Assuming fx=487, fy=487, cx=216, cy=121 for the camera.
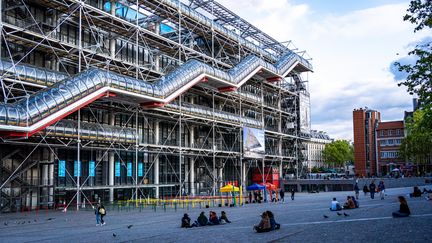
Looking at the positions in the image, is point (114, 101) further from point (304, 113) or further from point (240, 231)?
point (304, 113)

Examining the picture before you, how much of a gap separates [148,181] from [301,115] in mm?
29469

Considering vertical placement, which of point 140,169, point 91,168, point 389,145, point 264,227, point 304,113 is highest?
point 304,113

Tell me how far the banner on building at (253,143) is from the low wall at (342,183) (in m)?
9.24

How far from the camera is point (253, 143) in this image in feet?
163

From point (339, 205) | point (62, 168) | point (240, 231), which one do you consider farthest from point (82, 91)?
point (339, 205)

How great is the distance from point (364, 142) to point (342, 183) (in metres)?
28.9

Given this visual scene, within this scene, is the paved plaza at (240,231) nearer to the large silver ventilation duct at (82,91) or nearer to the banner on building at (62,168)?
the large silver ventilation duct at (82,91)

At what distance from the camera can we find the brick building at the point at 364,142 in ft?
271

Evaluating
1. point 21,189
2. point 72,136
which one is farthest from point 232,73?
point 21,189

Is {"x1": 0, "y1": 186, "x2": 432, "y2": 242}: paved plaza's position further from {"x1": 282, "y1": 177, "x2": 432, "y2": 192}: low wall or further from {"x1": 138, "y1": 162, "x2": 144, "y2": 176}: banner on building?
{"x1": 282, "y1": 177, "x2": 432, "y2": 192}: low wall

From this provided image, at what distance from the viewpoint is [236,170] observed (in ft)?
181

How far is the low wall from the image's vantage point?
51531mm

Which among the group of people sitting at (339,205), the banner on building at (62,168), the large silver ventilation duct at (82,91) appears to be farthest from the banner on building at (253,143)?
the group of people sitting at (339,205)

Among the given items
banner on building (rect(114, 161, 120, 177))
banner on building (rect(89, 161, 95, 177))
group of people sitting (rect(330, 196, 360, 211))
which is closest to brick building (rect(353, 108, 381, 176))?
banner on building (rect(114, 161, 120, 177))
